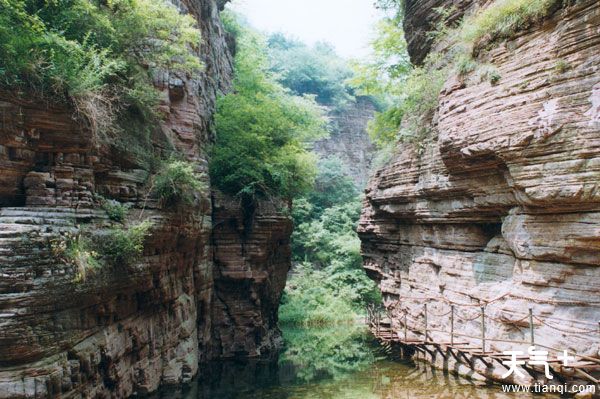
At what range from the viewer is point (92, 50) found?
874 cm

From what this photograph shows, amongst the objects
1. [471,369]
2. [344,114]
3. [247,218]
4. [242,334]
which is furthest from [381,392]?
[344,114]

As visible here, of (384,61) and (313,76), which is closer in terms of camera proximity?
(384,61)

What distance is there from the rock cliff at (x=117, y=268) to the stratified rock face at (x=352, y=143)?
89.3ft

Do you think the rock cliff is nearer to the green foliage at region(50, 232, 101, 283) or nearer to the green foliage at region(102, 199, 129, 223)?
the green foliage at region(50, 232, 101, 283)

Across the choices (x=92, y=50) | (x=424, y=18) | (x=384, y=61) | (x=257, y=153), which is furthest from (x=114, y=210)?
(x=384, y=61)

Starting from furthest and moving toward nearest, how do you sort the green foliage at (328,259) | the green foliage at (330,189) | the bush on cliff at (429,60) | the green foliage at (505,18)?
the green foliage at (330,189)
the green foliage at (328,259)
the bush on cliff at (429,60)
the green foliage at (505,18)

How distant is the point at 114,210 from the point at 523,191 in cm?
895

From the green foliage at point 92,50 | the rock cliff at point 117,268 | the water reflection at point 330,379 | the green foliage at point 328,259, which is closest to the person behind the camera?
the rock cliff at point 117,268

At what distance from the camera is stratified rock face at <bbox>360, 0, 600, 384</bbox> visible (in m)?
8.99

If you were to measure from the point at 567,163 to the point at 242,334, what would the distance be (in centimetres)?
1248

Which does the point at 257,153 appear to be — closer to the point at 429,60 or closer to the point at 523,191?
the point at 429,60

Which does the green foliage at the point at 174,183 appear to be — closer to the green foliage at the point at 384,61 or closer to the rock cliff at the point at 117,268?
the rock cliff at the point at 117,268

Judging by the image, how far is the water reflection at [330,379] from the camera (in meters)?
11.4

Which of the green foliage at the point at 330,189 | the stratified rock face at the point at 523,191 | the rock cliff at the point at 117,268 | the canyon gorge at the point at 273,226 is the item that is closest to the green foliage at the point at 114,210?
the canyon gorge at the point at 273,226
